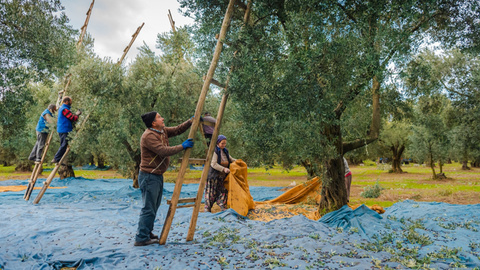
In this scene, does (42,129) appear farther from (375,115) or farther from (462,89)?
(462,89)

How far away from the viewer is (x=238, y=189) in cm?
970

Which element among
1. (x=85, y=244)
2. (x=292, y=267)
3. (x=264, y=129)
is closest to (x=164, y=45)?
(x=264, y=129)

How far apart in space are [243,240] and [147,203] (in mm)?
2189

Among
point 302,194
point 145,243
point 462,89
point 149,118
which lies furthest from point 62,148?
point 462,89

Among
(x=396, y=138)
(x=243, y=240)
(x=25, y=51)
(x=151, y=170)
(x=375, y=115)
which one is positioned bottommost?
(x=243, y=240)

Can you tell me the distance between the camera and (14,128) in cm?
636

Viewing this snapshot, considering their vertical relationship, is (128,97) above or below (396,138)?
above

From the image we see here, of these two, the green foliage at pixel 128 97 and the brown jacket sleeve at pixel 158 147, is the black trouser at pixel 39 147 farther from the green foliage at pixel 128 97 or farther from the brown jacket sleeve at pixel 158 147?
the brown jacket sleeve at pixel 158 147

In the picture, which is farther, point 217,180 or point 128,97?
point 128,97

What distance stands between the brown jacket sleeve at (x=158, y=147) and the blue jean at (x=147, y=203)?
0.55 m

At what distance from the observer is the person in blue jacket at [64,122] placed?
10367 millimetres

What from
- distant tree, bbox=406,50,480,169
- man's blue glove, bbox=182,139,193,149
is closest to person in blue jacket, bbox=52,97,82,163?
man's blue glove, bbox=182,139,193,149

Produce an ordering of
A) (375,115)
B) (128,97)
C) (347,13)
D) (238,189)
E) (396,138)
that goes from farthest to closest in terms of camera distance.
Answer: (396,138)
(128,97)
(238,189)
(375,115)
(347,13)

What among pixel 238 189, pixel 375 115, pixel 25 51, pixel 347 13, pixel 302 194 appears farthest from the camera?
pixel 302 194
